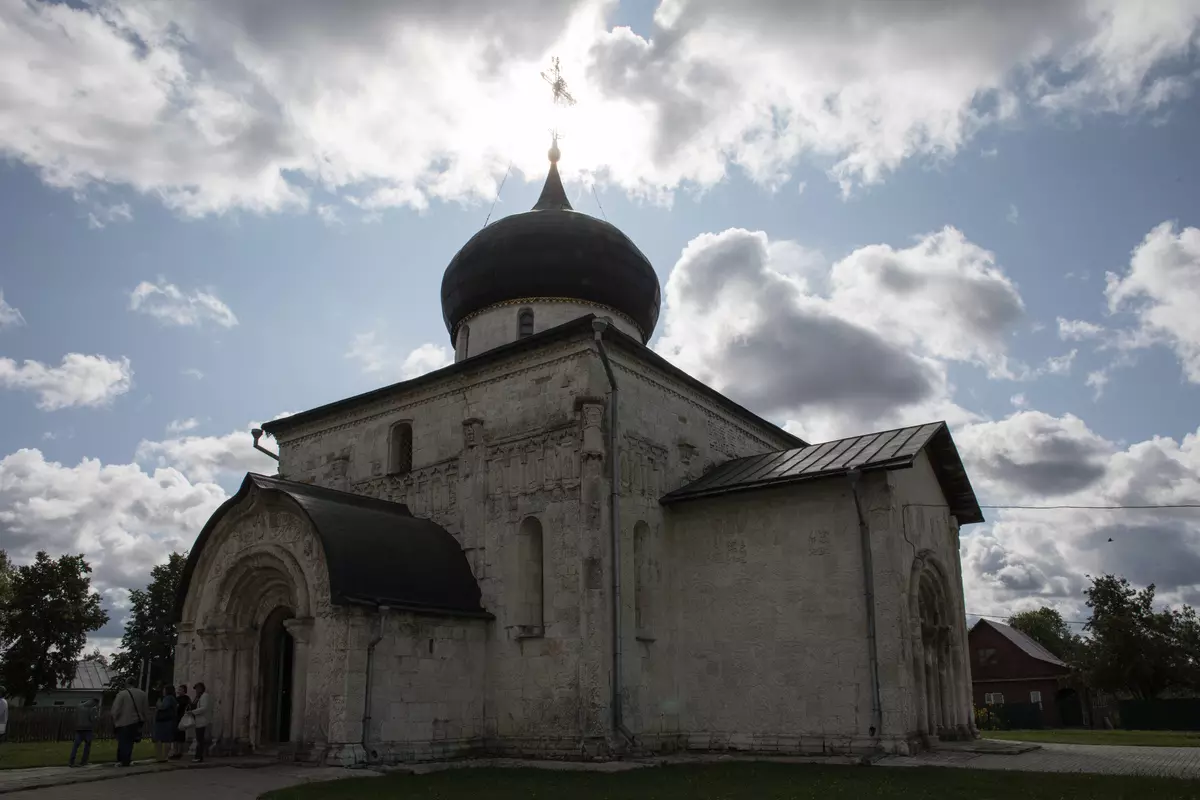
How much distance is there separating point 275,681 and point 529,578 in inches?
191

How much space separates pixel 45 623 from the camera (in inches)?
1351

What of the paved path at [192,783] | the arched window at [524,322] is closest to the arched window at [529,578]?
the paved path at [192,783]

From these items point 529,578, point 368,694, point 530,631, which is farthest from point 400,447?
point 368,694

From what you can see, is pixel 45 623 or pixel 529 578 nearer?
pixel 529 578

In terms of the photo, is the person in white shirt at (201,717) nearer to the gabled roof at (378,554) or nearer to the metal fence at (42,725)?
the gabled roof at (378,554)

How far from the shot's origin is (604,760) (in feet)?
46.0

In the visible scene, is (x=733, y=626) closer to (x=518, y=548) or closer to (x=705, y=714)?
(x=705, y=714)

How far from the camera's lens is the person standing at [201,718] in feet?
47.3

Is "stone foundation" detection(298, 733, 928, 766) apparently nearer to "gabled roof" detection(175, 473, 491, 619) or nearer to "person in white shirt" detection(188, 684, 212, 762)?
"gabled roof" detection(175, 473, 491, 619)

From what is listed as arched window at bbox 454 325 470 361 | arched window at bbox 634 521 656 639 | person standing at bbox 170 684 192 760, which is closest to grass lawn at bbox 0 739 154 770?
person standing at bbox 170 684 192 760

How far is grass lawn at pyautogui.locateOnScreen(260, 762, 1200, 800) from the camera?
33.0ft

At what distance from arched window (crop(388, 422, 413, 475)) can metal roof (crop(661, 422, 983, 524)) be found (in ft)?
17.7

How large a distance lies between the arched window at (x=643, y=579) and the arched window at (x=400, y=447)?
200 inches

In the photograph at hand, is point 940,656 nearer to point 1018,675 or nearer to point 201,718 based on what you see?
point 201,718
